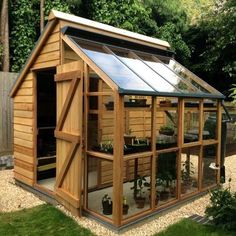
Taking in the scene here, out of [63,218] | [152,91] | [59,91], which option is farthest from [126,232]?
[59,91]

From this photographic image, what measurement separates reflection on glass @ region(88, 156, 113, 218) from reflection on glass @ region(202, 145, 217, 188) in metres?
1.93

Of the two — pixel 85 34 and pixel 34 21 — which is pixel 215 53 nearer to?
pixel 34 21

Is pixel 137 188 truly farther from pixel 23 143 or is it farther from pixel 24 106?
pixel 24 106

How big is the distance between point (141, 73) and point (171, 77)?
0.91 metres

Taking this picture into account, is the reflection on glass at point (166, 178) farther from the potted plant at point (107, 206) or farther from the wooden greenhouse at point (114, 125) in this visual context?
the potted plant at point (107, 206)

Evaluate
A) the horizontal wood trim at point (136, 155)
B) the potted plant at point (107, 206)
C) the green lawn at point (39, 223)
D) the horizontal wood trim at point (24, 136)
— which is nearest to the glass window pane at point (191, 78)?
the horizontal wood trim at point (136, 155)

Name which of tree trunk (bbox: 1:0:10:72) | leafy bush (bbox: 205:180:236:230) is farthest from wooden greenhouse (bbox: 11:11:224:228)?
tree trunk (bbox: 1:0:10:72)

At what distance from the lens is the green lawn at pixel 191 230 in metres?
4.84

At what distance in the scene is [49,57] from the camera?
6.10m

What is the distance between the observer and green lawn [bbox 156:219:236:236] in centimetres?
484

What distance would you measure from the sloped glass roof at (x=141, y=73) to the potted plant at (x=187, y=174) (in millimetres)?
1394

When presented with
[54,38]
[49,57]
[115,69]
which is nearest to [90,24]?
[54,38]

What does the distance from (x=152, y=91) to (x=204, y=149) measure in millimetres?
2305

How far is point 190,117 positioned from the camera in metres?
6.49
